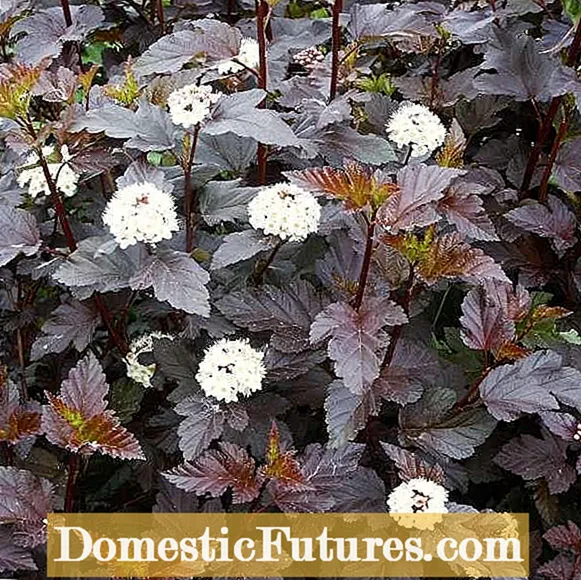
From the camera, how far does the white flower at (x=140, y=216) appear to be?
1.21 m

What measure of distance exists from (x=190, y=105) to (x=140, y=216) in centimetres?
19

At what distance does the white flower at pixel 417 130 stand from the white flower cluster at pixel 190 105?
1.03ft

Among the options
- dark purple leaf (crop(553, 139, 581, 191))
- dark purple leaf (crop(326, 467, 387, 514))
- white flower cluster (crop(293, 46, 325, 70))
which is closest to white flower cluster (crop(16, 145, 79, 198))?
white flower cluster (crop(293, 46, 325, 70))

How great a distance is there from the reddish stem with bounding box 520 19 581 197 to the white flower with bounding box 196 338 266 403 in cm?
70

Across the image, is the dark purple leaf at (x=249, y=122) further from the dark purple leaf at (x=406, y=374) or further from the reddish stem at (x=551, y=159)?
the reddish stem at (x=551, y=159)

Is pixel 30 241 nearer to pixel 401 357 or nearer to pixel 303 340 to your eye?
pixel 303 340

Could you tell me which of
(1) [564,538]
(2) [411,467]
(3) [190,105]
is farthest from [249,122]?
(1) [564,538]

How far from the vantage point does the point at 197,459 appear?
1205 millimetres

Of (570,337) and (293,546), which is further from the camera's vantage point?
(570,337)

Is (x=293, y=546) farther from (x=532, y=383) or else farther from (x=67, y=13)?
(x=67, y=13)

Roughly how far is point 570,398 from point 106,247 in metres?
0.71

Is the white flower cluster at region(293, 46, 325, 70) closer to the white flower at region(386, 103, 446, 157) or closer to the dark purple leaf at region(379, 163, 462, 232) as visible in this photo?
the white flower at region(386, 103, 446, 157)

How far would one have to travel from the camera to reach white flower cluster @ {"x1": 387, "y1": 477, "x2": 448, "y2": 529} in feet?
3.62

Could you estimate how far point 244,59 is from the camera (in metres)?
1.48
